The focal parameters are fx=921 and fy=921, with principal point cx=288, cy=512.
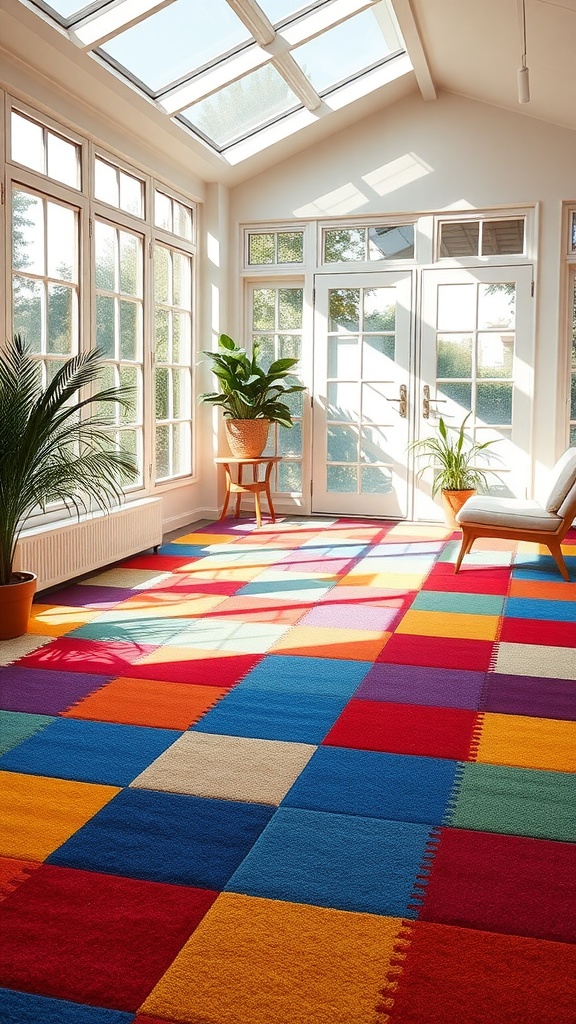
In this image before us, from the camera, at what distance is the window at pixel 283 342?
845 cm

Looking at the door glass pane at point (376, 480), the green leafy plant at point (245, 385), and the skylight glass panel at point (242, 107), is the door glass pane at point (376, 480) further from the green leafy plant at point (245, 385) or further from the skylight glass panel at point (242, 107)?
the skylight glass panel at point (242, 107)

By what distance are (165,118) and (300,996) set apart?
607 centimetres

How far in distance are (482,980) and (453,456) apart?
19.8 ft

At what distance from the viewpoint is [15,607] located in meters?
4.35

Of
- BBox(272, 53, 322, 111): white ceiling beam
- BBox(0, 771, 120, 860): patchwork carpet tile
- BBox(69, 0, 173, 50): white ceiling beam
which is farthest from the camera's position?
BBox(272, 53, 322, 111): white ceiling beam

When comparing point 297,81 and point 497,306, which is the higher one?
point 297,81

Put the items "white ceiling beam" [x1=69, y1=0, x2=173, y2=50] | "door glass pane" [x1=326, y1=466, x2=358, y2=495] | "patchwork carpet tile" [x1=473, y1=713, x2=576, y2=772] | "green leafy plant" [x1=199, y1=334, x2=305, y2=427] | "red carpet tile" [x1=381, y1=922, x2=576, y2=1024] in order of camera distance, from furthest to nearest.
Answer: "door glass pane" [x1=326, y1=466, x2=358, y2=495] → "green leafy plant" [x1=199, y1=334, x2=305, y2=427] → "white ceiling beam" [x1=69, y1=0, x2=173, y2=50] → "patchwork carpet tile" [x1=473, y1=713, x2=576, y2=772] → "red carpet tile" [x1=381, y1=922, x2=576, y2=1024]

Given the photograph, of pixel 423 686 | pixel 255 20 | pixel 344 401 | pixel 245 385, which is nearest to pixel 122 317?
pixel 245 385

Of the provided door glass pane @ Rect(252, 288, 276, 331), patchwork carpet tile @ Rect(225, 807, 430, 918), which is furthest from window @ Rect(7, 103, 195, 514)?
patchwork carpet tile @ Rect(225, 807, 430, 918)

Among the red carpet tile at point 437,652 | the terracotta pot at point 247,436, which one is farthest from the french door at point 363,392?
the red carpet tile at point 437,652

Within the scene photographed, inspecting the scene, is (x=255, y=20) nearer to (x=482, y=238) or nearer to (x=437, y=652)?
(x=482, y=238)

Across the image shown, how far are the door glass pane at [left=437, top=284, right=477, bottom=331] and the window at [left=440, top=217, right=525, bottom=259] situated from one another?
0.28m

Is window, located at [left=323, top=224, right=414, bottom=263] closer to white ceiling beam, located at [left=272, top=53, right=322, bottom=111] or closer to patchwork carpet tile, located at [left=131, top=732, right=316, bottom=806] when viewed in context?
white ceiling beam, located at [left=272, top=53, right=322, bottom=111]

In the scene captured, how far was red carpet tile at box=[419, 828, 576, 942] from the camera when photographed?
205cm
